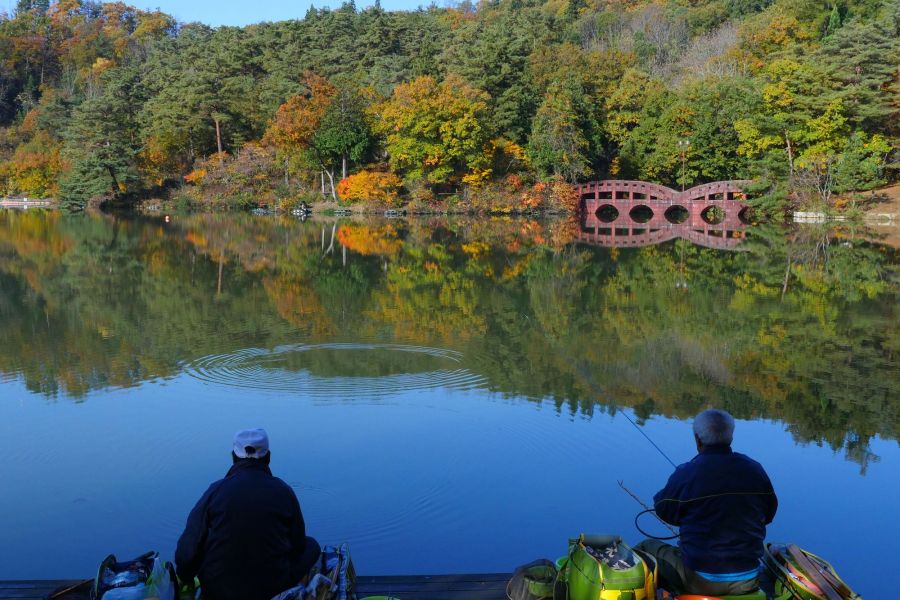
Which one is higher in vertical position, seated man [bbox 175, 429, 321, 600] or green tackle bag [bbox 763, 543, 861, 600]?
seated man [bbox 175, 429, 321, 600]

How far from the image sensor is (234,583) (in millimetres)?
2963

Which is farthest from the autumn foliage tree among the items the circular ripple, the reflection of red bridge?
the circular ripple

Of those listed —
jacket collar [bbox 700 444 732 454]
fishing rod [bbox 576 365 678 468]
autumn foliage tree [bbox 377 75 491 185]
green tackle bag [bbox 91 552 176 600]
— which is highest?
autumn foliage tree [bbox 377 75 491 185]

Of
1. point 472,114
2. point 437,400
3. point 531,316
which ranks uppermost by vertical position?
point 472,114

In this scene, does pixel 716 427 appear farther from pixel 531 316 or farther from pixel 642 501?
pixel 531 316

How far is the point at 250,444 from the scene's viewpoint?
3.00 metres

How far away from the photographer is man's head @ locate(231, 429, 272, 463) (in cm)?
300

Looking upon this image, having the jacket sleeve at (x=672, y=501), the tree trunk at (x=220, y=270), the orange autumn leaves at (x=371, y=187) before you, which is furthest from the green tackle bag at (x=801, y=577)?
the orange autumn leaves at (x=371, y=187)

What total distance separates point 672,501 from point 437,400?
168 inches

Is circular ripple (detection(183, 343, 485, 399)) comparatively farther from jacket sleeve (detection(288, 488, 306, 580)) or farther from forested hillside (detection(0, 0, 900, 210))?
forested hillside (detection(0, 0, 900, 210))

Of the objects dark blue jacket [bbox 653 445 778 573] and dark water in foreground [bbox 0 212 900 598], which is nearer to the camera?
dark blue jacket [bbox 653 445 778 573]

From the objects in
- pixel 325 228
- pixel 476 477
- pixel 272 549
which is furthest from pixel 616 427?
pixel 325 228

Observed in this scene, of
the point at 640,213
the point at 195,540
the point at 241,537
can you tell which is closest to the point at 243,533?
the point at 241,537

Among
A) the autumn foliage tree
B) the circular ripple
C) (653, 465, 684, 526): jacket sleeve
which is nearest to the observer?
(653, 465, 684, 526): jacket sleeve
